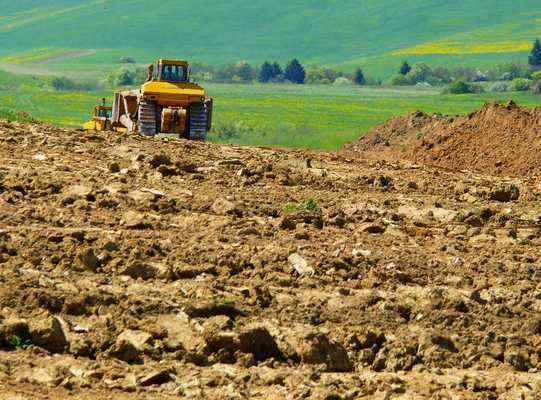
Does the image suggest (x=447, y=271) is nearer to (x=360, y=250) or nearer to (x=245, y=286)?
(x=360, y=250)

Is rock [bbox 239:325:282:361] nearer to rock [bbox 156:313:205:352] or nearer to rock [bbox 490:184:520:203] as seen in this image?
rock [bbox 156:313:205:352]

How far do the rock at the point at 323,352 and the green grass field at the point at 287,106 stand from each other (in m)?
44.9

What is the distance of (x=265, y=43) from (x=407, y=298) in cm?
16285

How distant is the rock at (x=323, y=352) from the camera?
13.5m

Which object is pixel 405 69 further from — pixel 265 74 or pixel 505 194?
pixel 505 194

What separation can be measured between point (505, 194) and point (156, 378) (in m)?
11.3

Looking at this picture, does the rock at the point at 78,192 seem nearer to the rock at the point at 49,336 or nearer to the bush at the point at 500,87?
the rock at the point at 49,336

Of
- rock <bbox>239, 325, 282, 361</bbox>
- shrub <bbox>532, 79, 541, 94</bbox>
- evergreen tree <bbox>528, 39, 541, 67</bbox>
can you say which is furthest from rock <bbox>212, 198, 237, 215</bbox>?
evergreen tree <bbox>528, 39, 541, 67</bbox>

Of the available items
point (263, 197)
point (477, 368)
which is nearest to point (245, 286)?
point (477, 368)

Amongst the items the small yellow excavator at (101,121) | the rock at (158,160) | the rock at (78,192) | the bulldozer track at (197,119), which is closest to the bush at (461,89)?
the small yellow excavator at (101,121)

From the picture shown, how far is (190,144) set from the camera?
2511cm

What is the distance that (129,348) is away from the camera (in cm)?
1312

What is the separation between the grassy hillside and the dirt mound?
12168cm

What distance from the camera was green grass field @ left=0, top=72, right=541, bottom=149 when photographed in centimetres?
6700
